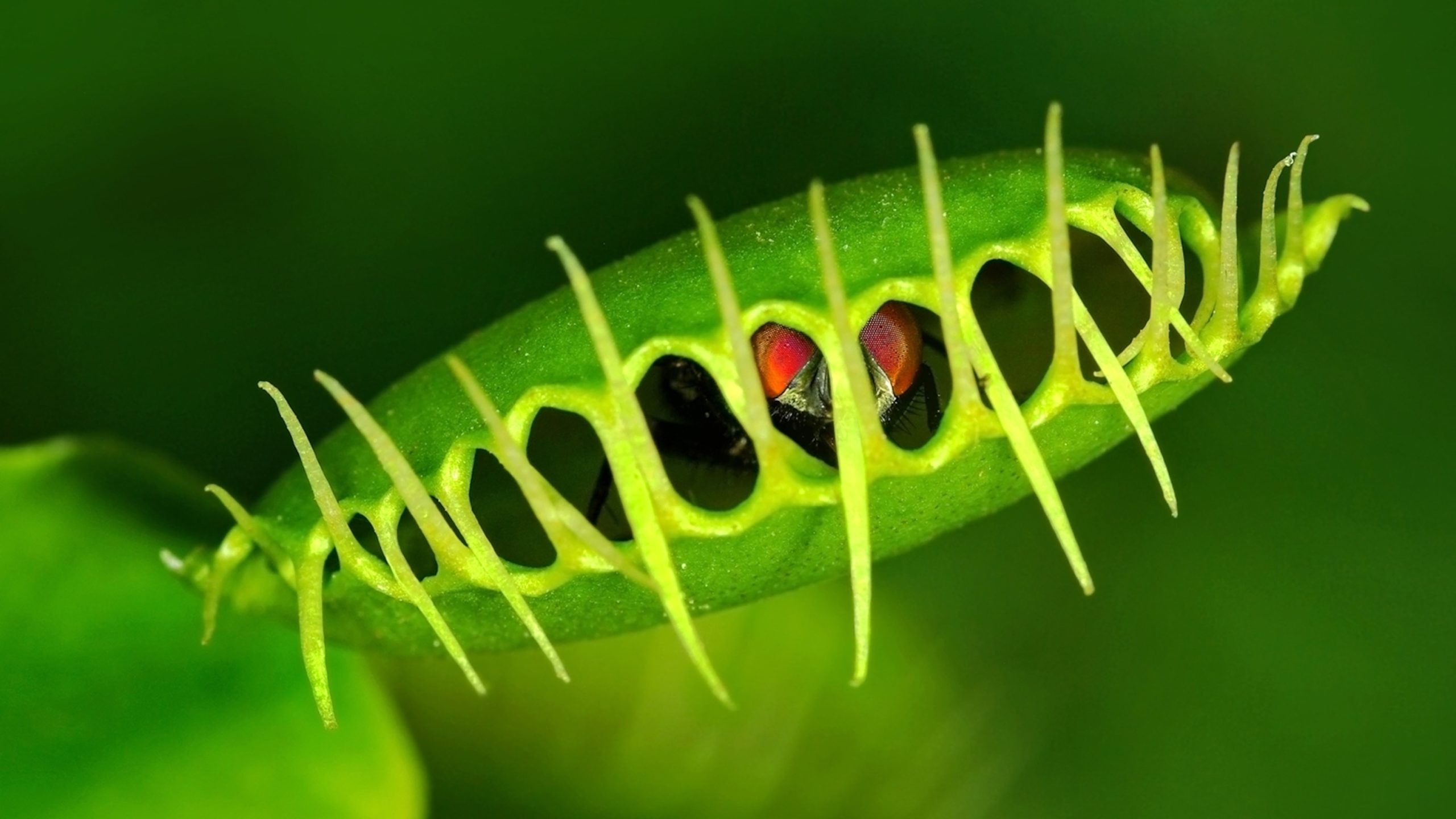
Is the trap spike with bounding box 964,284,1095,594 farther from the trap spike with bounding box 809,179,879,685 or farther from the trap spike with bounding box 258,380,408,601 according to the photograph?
the trap spike with bounding box 258,380,408,601

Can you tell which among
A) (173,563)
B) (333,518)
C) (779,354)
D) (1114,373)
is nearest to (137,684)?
(173,563)

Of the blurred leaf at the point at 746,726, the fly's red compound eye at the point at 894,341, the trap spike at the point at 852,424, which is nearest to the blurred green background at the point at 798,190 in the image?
the blurred leaf at the point at 746,726

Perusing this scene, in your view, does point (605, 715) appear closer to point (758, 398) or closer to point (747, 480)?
point (747, 480)

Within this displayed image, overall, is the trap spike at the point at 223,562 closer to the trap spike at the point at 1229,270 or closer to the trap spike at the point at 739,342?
the trap spike at the point at 739,342

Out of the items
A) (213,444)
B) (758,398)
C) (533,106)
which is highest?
(533,106)

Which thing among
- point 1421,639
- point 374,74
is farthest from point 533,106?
point 1421,639

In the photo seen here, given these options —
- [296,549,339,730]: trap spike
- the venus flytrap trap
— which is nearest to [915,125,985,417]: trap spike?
the venus flytrap trap
